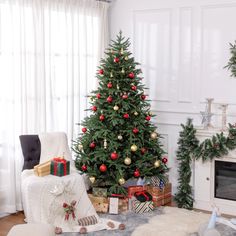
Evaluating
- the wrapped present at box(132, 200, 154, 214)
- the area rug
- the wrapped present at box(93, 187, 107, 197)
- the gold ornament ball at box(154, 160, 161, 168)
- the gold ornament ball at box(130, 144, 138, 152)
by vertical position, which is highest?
the gold ornament ball at box(130, 144, 138, 152)

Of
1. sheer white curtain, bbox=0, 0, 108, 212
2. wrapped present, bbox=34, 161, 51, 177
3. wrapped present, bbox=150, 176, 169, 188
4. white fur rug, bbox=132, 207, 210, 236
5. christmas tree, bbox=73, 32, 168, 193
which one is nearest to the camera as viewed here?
white fur rug, bbox=132, 207, 210, 236

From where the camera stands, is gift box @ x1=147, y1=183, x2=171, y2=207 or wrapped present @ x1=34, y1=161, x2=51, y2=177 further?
gift box @ x1=147, y1=183, x2=171, y2=207

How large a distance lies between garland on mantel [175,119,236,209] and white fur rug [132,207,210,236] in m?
0.26

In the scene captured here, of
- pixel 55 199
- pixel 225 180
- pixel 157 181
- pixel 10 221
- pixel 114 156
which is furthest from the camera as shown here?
pixel 157 181

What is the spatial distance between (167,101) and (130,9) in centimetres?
138

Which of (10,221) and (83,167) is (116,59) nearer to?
(83,167)

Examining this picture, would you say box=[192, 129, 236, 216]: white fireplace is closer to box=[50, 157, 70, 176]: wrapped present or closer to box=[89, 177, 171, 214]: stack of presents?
box=[89, 177, 171, 214]: stack of presents

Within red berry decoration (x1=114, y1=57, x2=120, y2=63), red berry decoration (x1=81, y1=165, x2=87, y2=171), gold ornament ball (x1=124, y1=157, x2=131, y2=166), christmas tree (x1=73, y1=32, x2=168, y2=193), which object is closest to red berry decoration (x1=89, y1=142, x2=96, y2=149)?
christmas tree (x1=73, y1=32, x2=168, y2=193)

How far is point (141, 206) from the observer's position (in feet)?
15.6

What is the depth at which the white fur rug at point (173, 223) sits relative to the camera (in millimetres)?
4125

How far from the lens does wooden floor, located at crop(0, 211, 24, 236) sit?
14.2 feet

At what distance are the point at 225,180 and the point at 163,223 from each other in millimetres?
1004

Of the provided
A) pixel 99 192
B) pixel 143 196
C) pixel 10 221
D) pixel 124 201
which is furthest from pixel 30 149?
pixel 143 196

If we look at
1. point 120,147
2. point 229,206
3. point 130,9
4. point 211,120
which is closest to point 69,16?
point 130,9
